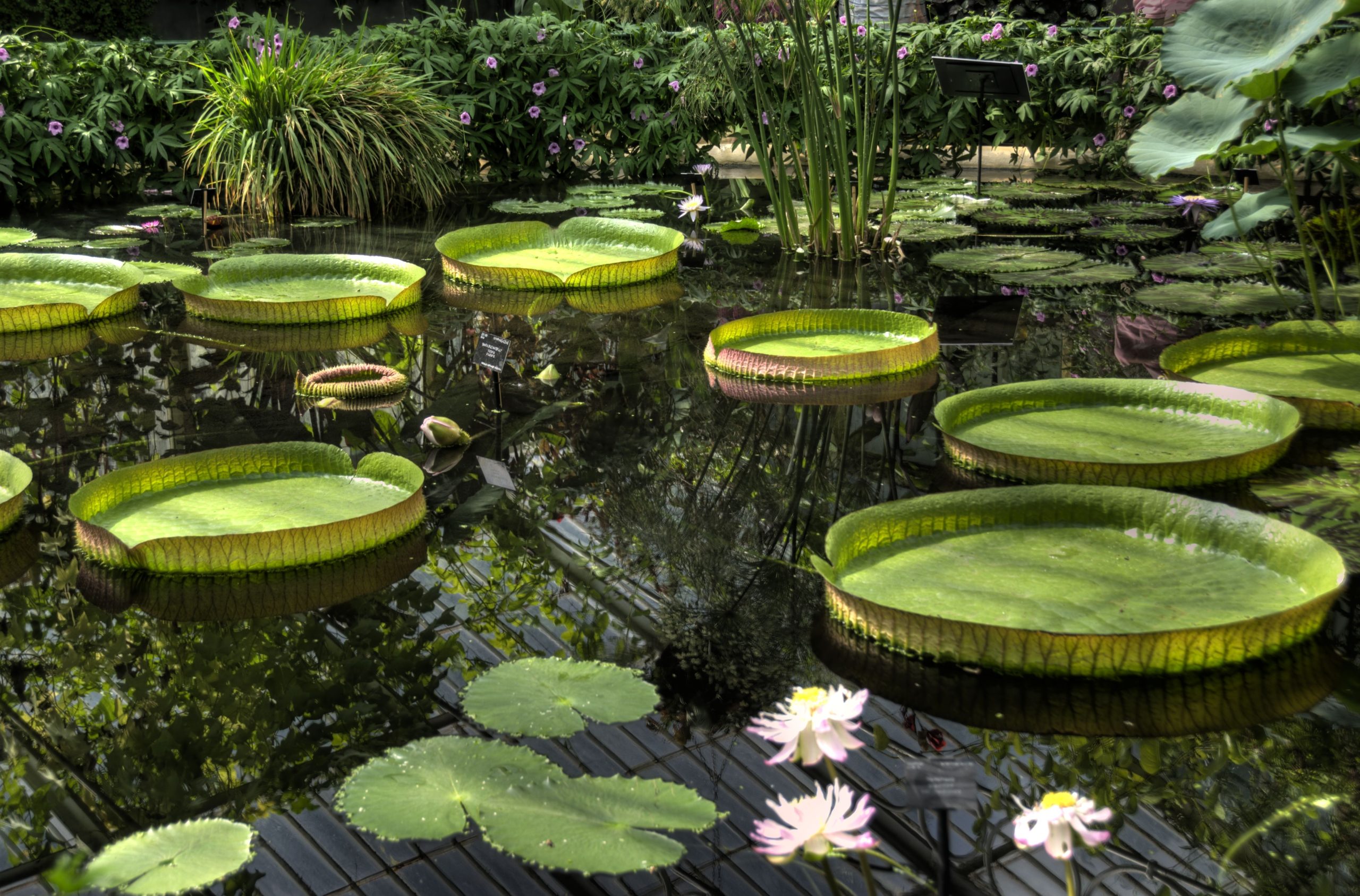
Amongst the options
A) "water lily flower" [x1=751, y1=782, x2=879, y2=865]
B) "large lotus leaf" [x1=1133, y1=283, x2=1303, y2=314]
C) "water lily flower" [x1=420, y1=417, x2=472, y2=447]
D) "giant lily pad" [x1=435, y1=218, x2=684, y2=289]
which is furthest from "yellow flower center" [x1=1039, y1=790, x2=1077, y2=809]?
"giant lily pad" [x1=435, y1=218, x2=684, y2=289]

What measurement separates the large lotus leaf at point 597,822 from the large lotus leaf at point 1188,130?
2115 millimetres

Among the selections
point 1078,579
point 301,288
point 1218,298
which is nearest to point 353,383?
point 301,288

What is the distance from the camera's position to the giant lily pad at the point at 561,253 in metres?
4.52

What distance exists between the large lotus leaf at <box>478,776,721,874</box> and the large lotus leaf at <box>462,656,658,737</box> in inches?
6.5

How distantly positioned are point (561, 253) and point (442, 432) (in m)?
2.22

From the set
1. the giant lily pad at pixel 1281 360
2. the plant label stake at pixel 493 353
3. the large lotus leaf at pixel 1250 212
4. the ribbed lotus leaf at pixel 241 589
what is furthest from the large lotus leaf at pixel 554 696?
the large lotus leaf at pixel 1250 212

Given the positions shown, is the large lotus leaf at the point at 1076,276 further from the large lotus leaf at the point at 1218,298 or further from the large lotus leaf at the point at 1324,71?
the large lotus leaf at the point at 1324,71

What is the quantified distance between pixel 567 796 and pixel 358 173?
5.40 metres

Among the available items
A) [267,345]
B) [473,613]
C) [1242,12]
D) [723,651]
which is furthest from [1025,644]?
[267,345]

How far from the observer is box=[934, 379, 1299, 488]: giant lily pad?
2.37m

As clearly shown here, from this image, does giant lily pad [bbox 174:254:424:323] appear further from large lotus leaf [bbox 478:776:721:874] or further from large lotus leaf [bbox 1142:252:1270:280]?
large lotus leaf [bbox 478:776:721:874]

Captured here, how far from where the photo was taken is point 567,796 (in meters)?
1.42

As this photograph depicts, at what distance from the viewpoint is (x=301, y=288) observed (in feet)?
14.1

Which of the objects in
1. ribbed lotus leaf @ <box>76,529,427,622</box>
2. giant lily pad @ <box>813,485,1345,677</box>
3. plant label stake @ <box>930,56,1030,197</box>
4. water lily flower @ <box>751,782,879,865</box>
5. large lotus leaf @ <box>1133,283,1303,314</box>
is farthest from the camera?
plant label stake @ <box>930,56,1030,197</box>
